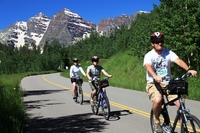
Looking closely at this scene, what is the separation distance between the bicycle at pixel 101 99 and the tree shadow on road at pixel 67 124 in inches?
12.2

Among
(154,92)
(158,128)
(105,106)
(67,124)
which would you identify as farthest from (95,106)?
(154,92)

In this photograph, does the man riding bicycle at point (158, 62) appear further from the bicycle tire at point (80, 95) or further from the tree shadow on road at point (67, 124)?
the bicycle tire at point (80, 95)

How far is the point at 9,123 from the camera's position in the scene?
6.77 metres

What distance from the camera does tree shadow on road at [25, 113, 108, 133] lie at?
750cm

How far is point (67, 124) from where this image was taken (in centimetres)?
823

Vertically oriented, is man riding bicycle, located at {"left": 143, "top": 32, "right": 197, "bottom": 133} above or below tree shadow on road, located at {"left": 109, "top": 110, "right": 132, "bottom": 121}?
above

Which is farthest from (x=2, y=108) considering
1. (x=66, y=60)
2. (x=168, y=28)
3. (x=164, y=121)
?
(x=66, y=60)

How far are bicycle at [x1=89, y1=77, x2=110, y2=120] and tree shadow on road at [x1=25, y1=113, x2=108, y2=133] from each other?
12.2 inches

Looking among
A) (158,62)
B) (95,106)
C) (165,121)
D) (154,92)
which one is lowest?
(95,106)

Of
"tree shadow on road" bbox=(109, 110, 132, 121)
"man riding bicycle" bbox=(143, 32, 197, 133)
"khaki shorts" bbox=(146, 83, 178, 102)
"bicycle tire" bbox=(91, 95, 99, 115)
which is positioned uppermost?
"man riding bicycle" bbox=(143, 32, 197, 133)

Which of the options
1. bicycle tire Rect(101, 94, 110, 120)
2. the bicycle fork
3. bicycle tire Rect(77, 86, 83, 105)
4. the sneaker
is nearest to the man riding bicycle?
the bicycle fork

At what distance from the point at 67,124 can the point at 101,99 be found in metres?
1.49

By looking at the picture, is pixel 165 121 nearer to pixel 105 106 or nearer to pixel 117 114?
pixel 105 106

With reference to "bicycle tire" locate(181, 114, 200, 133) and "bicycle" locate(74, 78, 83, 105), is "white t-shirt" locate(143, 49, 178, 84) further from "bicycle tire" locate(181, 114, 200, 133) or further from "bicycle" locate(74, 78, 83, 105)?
"bicycle" locate(74, 78, 83, 105)
